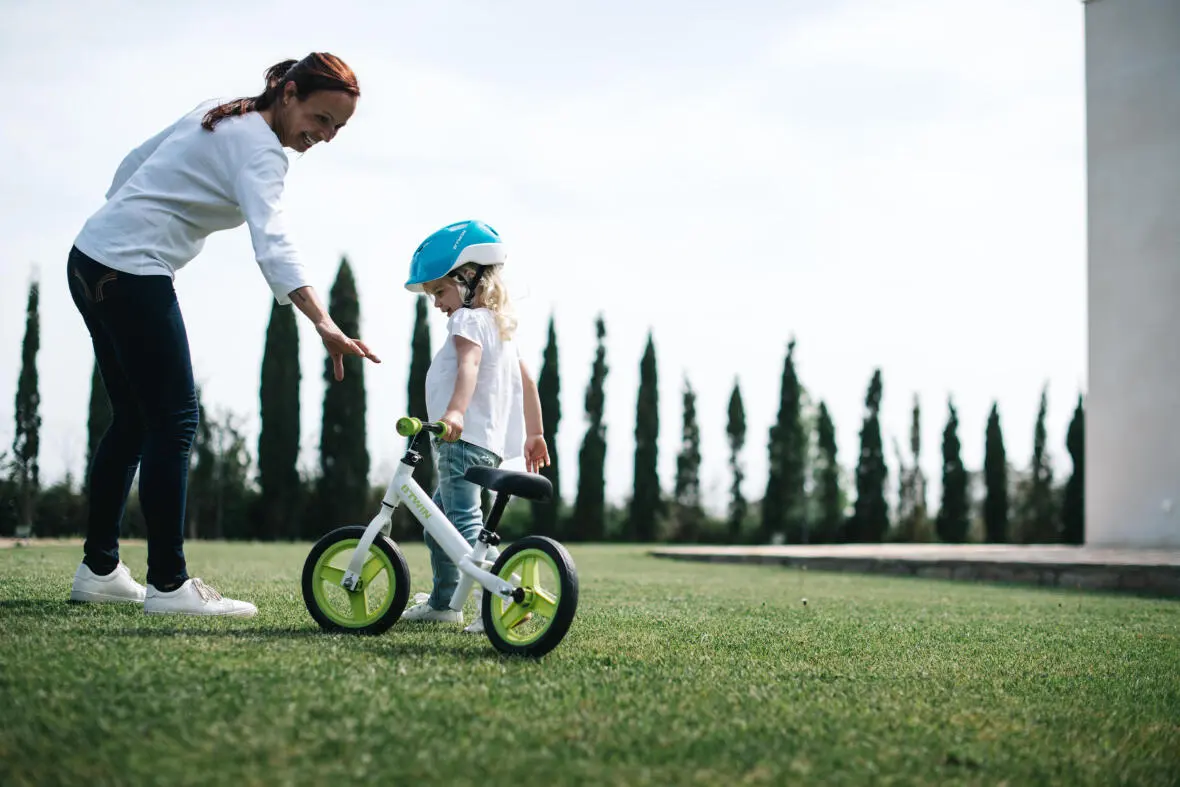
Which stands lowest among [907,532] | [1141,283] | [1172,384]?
[907,532]

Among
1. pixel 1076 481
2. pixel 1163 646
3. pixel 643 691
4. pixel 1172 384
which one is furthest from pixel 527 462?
pixel 1076 481

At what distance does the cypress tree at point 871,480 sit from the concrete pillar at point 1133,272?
14.6 metres

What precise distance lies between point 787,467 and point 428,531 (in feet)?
90.9

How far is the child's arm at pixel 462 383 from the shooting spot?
10.2 feet

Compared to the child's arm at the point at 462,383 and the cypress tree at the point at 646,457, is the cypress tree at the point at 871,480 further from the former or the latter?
the child's arm at the point at 462,383

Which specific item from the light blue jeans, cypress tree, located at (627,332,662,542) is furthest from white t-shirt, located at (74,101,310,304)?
cypress tree, located at (627,332,662,542)

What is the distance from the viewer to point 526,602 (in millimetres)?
2844

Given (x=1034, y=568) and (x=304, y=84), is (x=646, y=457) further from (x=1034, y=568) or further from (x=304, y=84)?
(x=304, y=84)

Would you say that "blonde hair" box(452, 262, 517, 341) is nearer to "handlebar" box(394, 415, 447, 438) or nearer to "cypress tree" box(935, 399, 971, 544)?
"handlebar" box(394, 415, 447, 438)

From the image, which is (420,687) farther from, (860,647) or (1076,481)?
(1076,481)

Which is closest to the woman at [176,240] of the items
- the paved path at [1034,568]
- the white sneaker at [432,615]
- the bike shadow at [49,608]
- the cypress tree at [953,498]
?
the bike shadow at [49,608]

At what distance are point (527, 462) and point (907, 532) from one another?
2932 cm

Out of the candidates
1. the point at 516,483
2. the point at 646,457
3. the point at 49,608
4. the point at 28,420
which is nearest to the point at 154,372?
the point at 49,608

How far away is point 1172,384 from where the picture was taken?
1452 centimetres
